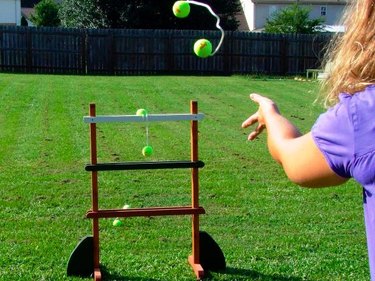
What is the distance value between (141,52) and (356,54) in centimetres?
2673

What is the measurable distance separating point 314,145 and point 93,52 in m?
26.8

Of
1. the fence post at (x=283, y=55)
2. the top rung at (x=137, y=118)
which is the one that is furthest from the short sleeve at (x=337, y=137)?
the fence post at (x=283, y=55)

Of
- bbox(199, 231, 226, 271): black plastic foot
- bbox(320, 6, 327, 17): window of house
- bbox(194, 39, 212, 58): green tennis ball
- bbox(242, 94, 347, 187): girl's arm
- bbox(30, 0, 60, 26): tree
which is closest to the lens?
bbox(242, 94, 347, 187): girl's arm

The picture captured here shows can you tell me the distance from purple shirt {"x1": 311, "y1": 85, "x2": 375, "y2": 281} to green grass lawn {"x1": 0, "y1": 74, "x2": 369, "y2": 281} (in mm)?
3633

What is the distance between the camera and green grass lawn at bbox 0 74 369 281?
518cm

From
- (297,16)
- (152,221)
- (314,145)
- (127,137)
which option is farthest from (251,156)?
(297,16)

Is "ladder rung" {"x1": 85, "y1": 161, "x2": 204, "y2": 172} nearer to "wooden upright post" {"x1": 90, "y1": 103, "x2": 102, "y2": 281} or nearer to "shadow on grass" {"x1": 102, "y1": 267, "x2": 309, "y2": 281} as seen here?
"wooden upright post" {"x1": 90, "y1": 103, "x2": 102, "y2": 281}

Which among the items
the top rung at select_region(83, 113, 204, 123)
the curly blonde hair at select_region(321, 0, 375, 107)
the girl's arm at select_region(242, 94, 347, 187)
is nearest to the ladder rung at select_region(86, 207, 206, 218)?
the top rung at select_region(83, 113, 204, 123)

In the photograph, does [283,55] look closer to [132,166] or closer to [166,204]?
[166,204]

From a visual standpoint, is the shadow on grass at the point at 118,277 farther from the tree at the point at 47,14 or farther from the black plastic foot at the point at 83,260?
the tree at the point at 47,14

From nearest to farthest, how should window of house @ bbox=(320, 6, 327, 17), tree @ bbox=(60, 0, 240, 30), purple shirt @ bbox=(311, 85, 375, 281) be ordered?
purple shirt @ bbox=(311, 85, 375, 281)
tree @ bbox=(60, 0, 240, 30)
window of house @ bbox=(320, 6, 327, 17)

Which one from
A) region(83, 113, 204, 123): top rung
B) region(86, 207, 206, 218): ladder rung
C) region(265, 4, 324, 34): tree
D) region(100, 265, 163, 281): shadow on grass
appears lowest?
region(100, 265, 163, 281): shadow on grass

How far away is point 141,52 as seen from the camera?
2780 centimetres

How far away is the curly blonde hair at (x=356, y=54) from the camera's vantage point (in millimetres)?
1388
